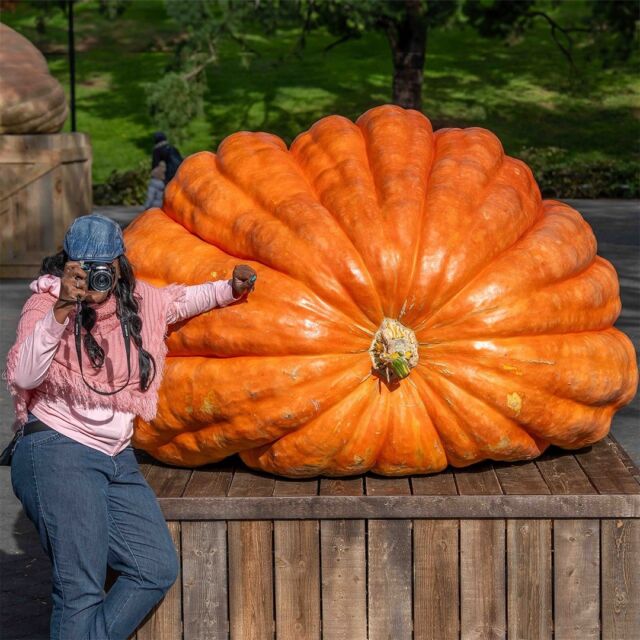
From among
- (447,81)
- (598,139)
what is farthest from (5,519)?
(447,81)

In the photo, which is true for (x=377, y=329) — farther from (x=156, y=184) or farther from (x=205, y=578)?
(x=156, y=184)

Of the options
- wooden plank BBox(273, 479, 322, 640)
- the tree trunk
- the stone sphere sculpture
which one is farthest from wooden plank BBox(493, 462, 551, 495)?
the tree trunk

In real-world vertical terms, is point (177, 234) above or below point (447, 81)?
above

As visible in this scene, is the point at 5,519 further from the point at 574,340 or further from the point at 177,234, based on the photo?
the point at 574,340

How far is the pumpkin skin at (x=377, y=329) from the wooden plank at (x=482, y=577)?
0.91 ft

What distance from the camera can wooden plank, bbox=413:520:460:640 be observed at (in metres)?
3.56

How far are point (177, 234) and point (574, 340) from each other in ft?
4.68

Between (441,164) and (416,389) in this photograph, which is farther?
(441,164)

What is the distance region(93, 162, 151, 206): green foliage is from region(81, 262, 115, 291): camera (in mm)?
16638

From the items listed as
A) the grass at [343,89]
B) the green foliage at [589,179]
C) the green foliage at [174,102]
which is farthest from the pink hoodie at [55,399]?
the grass at [343,89]

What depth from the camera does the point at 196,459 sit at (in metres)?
3.88

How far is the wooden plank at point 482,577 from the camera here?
3557 mm

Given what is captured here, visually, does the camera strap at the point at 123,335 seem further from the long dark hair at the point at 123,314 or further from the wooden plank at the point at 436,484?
the wooden plank at the point at 436,484

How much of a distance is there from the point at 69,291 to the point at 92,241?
187 mm
